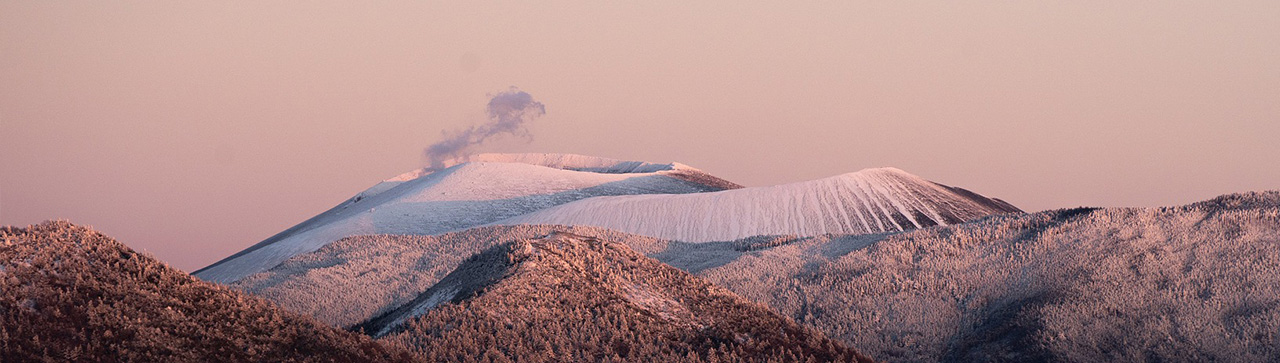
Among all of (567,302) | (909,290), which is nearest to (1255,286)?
(909,290)

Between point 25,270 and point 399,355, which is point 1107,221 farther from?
point 25,270

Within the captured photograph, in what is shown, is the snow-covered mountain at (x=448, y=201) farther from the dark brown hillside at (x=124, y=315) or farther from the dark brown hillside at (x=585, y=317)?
the dark brown hillside at (x=124, y=315)

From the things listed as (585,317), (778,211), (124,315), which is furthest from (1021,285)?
(778,211)

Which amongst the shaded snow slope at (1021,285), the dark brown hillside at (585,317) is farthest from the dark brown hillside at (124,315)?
the shaded snow slope at (1021,285)

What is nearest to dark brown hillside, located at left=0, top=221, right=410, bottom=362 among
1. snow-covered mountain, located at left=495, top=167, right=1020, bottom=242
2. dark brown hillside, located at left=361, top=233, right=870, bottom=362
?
dark brown hillside, located at left=361, top=233, right=870, bottom=362

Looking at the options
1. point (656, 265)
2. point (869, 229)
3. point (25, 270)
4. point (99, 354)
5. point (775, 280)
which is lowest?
point (869, 229)

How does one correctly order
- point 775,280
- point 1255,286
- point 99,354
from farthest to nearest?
1. point 775,280
2. point 1255,286
3. point 99,354
